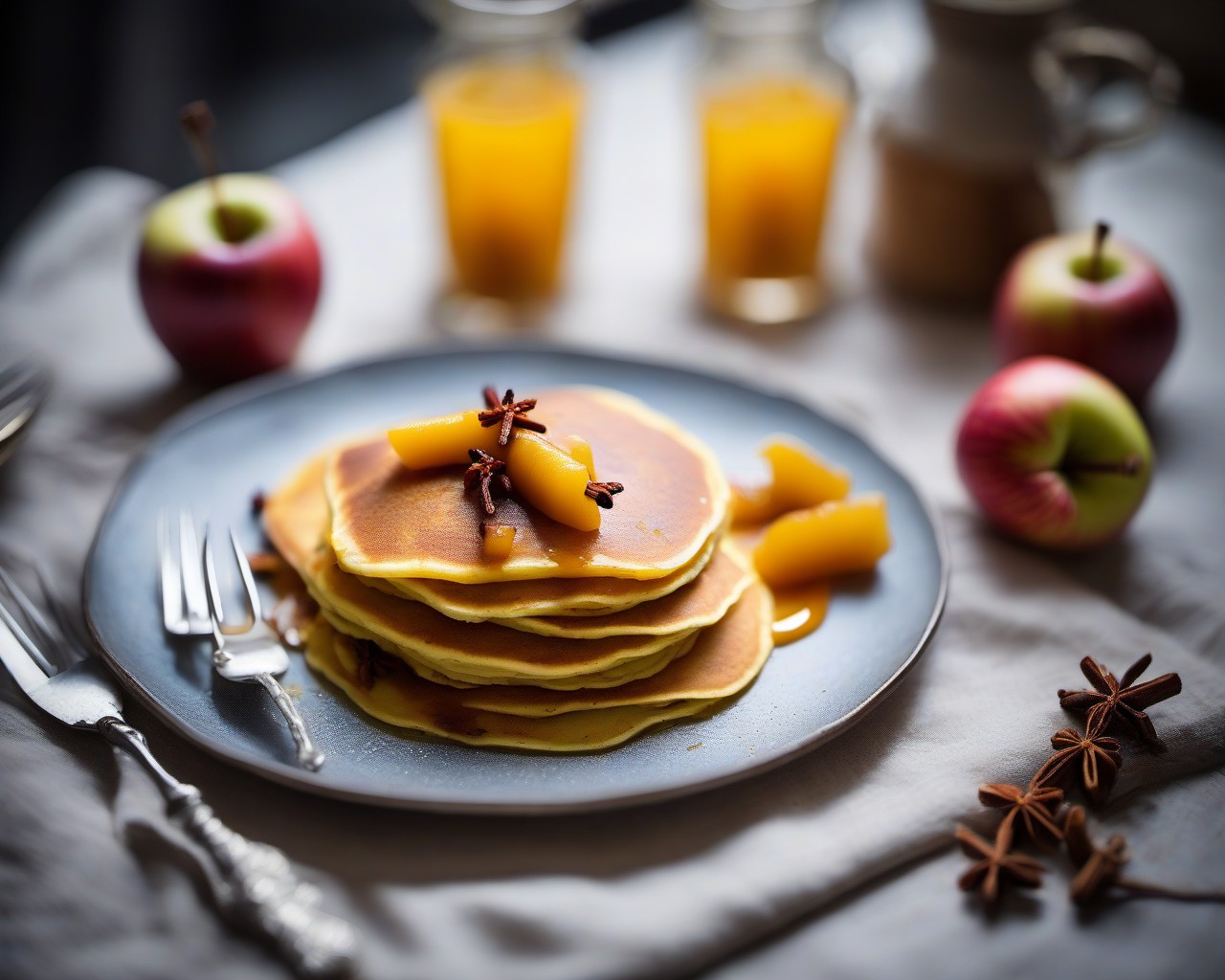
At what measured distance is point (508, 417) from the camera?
140 centimetres

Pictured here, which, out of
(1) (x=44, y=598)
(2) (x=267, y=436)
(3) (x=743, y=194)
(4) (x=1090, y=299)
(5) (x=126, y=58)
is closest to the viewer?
(1) (x=44, y=598)

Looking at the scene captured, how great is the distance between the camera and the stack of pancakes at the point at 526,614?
129 centimetres

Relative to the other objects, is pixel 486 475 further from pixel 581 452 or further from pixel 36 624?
pixel 36 624

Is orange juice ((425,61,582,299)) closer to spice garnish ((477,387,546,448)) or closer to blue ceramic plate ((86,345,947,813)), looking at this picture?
blue ceramic plate ((86,345,947,813))

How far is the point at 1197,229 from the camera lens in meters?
2.44

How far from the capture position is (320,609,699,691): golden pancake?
1.30 metres

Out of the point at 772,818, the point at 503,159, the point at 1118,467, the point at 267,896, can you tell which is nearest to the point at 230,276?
the point at 503,159

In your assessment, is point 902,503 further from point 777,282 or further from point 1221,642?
point 777,282

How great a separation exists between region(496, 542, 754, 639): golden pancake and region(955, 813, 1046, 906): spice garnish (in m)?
0.38

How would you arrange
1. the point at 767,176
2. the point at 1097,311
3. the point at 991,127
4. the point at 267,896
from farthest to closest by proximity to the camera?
the point at 767,176, the point at 991,127, the point at 1097,311, the point at 267,896

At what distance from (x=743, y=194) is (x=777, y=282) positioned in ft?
0.63

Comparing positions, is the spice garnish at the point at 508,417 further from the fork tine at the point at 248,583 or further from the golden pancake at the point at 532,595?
the fork tine at the point at 248,583

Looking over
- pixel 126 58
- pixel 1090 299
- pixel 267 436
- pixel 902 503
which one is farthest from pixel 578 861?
pixel 126 58

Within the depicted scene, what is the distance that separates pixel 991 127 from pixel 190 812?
1726mm
